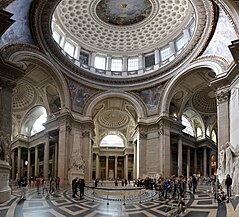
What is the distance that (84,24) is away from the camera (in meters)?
32.3

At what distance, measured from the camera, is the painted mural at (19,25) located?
18375 millimetres

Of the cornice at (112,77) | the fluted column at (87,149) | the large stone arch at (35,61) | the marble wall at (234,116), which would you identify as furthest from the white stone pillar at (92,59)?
the marble wall at (234,116)

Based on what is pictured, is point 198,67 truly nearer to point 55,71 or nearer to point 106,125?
point 55,71

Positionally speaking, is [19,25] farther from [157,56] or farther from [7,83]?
[157,56]

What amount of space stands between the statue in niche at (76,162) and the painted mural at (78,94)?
184 inches

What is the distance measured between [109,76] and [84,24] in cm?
638

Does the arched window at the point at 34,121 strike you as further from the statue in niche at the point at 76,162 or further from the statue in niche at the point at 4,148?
the statue in niche at the point at 4,148

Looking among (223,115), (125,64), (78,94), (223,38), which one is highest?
(125,64)

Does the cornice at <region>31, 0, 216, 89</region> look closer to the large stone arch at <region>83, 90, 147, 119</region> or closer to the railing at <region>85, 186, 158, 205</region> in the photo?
the large stone arch at <region>83, 90, 147, 119</region>

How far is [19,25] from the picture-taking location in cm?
2033

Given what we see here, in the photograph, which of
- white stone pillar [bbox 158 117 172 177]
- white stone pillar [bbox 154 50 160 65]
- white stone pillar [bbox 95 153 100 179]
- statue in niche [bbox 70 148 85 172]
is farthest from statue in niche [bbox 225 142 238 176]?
white stone pillar [bbox 95 153 100 179]

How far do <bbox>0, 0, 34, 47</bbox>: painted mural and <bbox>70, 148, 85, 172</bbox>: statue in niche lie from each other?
40.3ft

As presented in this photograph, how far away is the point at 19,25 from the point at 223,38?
14.4 metres

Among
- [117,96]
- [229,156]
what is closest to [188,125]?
[117,96]
